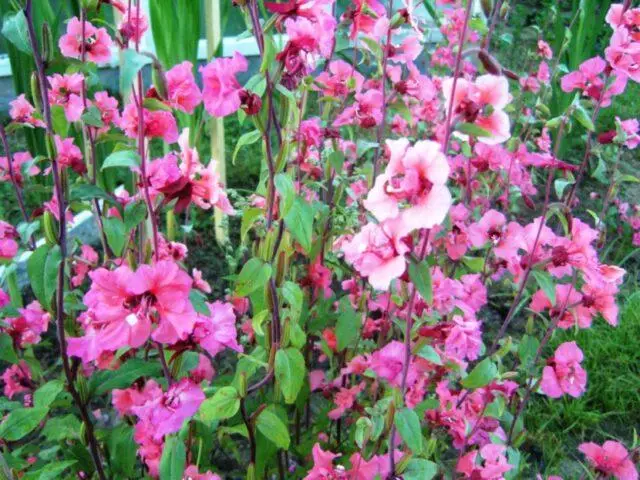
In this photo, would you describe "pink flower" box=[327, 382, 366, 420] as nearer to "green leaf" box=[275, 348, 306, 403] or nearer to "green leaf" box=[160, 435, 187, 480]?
"green leaf" box=[275, 348, 306, 403]

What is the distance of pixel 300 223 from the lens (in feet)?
3.48

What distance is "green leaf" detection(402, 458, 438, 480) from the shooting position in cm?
105

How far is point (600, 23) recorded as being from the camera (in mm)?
3234

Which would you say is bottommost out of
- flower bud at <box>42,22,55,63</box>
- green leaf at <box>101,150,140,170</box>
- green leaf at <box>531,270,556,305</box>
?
green leaf at <box>531,270,556,305</box>

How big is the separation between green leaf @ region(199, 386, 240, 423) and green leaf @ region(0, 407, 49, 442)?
0.94 ft

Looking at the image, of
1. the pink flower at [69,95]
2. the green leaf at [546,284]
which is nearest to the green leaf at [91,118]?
the pink flower at [69,95]

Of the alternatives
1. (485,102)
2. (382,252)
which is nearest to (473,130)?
(485,102)

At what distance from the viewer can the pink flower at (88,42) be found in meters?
1.24

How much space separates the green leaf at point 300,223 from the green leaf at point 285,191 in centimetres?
3

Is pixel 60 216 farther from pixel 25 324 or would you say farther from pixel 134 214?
pixel 25 324

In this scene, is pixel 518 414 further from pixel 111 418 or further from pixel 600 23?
pixel 600 23

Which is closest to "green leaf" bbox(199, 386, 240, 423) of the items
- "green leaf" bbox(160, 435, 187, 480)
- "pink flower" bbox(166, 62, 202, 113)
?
"green leaf" bbox(160, 435, 187, 480)

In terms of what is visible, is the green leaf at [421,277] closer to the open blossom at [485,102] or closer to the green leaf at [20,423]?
the open blossom at [485,102]

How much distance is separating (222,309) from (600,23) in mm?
2909
